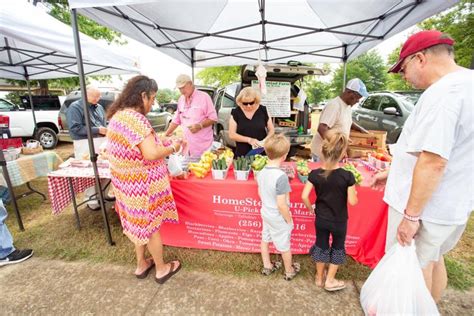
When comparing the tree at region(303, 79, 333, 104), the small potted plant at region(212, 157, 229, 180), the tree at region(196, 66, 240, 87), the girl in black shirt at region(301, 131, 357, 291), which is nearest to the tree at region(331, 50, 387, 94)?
the tree at region(303, 79, 333, 104)

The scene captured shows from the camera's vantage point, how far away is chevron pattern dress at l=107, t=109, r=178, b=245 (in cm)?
181

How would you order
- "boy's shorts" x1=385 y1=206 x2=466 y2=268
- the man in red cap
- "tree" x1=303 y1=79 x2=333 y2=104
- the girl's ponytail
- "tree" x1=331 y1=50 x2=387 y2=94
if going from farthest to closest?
1. "tree" x1=303 y1=79 x2=333 y2=104
2. "tree" x1=331 y1=50 x2=387 y2=94
3. the girl's ponytail
4. "boy's shorts" x1=385 y1=206 x2=466 y2=268
5. the man in red cap

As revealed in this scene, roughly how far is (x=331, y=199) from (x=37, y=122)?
9566 millimetres

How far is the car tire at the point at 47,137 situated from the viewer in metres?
8.10

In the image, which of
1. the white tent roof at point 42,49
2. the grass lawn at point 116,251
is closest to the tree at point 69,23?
the white tent roof at point 42,49

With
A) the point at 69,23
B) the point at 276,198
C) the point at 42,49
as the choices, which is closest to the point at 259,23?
the point at 276,198

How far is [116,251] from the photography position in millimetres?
2748

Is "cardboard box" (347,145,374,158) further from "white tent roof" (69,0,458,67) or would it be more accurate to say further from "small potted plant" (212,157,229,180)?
"small potted plant" (212,157,229,180)

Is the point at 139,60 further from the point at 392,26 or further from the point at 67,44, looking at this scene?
the point at 392,26

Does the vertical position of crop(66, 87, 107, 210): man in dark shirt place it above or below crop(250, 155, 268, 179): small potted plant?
above

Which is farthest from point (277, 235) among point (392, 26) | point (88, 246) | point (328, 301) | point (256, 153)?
point (392, 26)

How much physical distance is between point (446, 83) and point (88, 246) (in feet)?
11.5

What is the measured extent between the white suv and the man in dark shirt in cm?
554

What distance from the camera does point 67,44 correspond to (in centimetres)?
305
